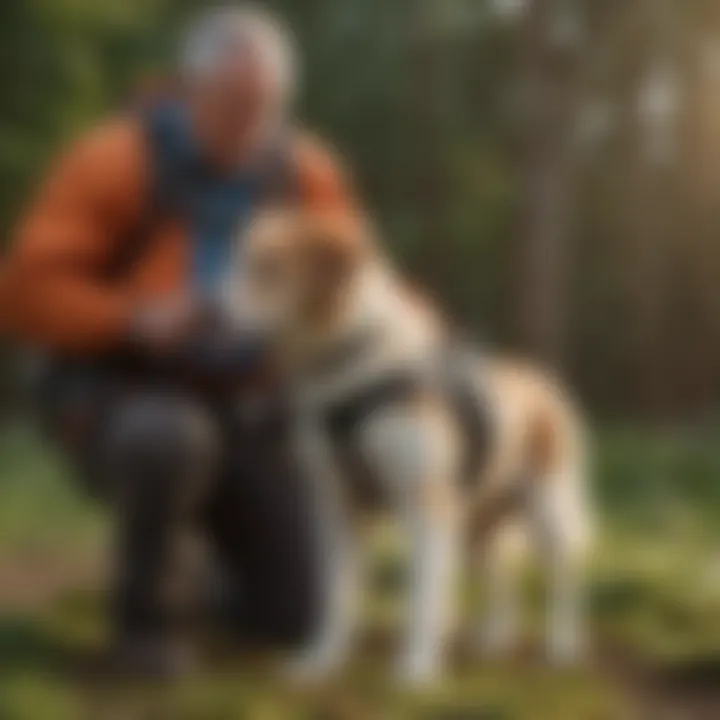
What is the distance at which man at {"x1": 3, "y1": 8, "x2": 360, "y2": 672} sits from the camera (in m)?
0.85

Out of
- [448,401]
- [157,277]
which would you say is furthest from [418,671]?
[157,277]

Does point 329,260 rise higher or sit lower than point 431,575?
higher

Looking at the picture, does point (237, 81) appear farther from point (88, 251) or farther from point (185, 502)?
point (185, 502)

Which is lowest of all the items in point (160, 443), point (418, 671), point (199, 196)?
Answer: point (418, 671)

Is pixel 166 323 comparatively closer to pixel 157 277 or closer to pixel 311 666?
pixel 157 277

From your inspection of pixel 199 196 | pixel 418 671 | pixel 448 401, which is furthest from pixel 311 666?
pixel 199 196

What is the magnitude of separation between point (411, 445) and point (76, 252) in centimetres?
21

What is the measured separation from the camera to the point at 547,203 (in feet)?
2.97

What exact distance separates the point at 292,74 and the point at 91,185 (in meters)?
0.13

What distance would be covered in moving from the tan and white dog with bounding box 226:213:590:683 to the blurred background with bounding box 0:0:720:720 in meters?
0.02

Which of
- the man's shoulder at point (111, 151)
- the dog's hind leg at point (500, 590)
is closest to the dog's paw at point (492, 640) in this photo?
the dog's hind leg at point (500, 590)

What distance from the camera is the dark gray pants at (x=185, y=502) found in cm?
85

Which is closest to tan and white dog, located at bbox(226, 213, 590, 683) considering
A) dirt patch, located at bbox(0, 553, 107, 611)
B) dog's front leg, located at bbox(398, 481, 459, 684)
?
dog's front leg, located at bbox(398, 481, 459, 684)

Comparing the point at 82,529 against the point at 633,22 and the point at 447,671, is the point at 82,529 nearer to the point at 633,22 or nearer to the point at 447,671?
the point at 447,671
